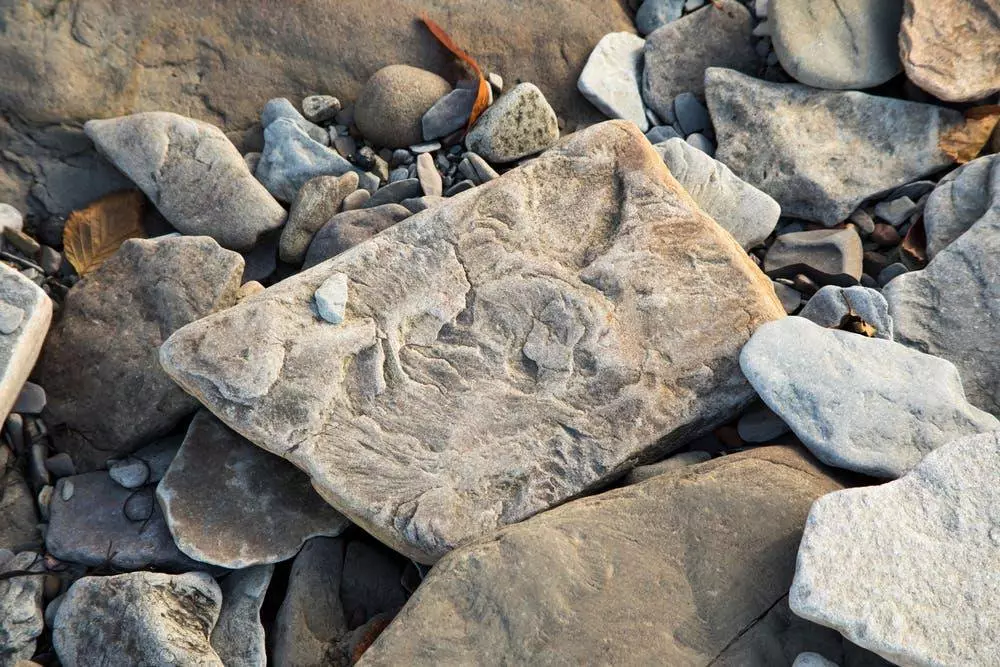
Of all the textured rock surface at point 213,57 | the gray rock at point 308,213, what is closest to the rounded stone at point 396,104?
the textured rock surface at point 213,57

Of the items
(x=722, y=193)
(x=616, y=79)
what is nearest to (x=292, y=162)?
(x=616, y=79)

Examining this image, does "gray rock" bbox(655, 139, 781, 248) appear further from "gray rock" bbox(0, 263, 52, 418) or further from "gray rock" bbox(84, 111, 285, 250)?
"gray rock" bbox(0, 263, 52, 418)

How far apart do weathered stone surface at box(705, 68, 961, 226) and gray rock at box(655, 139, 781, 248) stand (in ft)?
0.70

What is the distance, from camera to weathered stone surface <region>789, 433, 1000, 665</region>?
171 cm

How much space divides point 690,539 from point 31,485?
82.0 inches

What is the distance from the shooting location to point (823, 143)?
3184 millimetres

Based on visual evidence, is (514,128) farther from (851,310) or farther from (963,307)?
(963,307)

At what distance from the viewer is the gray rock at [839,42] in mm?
3205

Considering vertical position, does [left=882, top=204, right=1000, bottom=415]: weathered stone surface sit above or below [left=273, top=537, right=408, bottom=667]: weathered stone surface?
above

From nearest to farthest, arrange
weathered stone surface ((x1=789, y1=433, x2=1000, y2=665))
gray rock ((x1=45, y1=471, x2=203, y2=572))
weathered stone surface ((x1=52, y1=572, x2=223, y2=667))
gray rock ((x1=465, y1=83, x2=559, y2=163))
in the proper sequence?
weathered stone surface ((x1=789, y1=433, x2=1000, y2=665))
weathered stone surface ((x1=52, y1=572, x2=223, y2=667))
gray rock ((x1=45, y1=471, x2=203, y2=572))
gray rock ((x1=465, y1=83, x2=559, y2=163))

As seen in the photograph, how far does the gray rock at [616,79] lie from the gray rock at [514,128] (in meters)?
0.29

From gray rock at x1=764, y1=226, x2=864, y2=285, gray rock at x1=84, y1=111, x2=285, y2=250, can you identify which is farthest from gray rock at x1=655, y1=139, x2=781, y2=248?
gray rock at x1=84, y1=111, x2=285, y2=250

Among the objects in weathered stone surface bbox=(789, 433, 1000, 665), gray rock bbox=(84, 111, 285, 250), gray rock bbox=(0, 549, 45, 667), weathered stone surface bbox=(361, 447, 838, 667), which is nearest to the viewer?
weathered stone surface bbox=(789, 433, 1000, 665)

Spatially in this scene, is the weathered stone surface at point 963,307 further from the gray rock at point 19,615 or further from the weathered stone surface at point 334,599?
the gray rock at point 19,615
